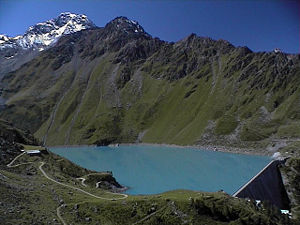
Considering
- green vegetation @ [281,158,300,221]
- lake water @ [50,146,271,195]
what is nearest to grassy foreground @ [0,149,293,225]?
green vegetation @ [281,158,300,221]

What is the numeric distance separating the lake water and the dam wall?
421 inches

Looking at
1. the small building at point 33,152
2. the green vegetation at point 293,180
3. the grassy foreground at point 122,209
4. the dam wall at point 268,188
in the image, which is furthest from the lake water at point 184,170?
the grassy foreground at point 122,209

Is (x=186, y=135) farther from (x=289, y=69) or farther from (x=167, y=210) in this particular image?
(x=167, y=210)

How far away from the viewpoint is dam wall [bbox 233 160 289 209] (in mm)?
63634

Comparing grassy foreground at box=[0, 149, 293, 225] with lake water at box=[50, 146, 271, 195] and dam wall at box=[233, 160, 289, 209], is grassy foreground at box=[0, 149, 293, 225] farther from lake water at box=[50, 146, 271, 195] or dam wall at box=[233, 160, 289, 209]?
lake water at box=[50, 146, 271, 195]

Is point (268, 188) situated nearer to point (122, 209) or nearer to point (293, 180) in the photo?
point (293, 180)

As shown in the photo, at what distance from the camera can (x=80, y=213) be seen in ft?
133

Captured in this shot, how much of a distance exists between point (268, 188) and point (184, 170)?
46822 mm

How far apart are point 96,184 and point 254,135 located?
111802 mm

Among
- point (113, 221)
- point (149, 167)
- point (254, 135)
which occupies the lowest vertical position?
point (113, 221)

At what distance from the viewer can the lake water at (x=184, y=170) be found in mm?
91875

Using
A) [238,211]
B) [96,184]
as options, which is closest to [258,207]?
[238,211]

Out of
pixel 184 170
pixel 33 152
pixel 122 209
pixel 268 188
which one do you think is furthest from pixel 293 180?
pixel 33 152

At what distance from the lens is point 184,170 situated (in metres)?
117
